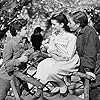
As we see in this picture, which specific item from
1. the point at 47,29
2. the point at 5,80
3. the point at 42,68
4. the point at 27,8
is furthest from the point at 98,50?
the point at 27,8

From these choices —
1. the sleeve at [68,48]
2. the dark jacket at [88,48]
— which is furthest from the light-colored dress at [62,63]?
the dark jacket at [88,48]

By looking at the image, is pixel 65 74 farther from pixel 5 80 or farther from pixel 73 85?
pixel 5 80

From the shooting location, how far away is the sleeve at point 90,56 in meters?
3.98

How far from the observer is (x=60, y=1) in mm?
9258

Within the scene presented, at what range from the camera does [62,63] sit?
4.09 metres

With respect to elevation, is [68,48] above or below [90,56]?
above

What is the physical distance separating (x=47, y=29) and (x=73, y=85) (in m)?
4.32

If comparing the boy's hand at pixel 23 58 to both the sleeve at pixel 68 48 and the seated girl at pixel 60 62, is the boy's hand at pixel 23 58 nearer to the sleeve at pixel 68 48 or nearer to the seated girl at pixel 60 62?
the seated girl at pixel 60 62

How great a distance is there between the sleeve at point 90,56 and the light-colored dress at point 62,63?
14 cm

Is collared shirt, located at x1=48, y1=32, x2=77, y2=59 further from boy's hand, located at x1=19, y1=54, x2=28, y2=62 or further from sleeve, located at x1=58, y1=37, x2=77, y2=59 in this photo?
boy's hand, located at x1=19, y1=54, x2=28, y2=62

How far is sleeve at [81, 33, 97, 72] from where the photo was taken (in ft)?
13.1

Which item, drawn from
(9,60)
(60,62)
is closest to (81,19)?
(60,62)

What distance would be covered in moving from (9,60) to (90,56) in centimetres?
161

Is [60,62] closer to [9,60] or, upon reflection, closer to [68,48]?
[68,48]
